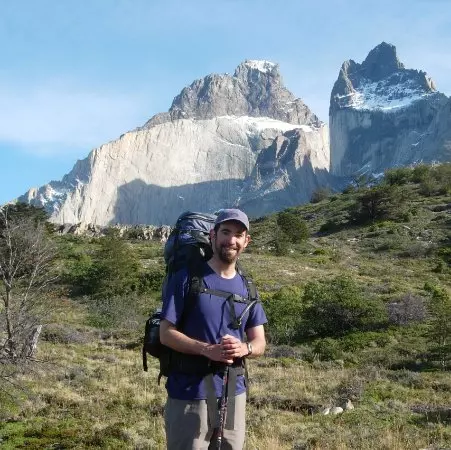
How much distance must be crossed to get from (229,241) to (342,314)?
12.6 metres

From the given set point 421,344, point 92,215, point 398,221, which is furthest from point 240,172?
point 421,344

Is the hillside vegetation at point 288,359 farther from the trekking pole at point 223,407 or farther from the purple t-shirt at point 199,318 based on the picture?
the purple t-shirt at point 199,318

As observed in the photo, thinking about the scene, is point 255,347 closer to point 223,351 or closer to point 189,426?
point 223,351

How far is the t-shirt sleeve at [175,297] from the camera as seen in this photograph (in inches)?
130

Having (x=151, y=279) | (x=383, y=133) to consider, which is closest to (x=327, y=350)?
(x=151, y=279)

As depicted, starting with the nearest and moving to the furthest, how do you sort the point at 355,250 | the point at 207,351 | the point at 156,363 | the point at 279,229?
the point at 207,351
the point at 156,363
the point at 355,250
the point at 279,229

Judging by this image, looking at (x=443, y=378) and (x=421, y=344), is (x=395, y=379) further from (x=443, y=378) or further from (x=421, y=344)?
(x=421, y=344)

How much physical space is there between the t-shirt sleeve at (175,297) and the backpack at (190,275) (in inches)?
1.5

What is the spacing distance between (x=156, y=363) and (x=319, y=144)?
619 feet

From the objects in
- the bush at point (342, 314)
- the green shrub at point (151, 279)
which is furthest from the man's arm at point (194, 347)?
the green shrub at point (151, 279)

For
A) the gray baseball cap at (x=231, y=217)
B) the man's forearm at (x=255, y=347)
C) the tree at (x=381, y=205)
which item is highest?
the tree at (x=381, y=205)

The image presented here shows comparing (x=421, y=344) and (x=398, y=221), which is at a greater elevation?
(x=398, y=221)

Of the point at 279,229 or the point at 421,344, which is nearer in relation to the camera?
the point at 421,344

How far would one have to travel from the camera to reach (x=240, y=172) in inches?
7367
